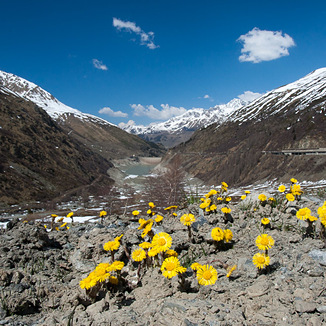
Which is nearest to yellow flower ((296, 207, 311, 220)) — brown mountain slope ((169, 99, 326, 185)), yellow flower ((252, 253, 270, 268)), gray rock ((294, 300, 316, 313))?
yellow flower ((252, 253, 270, 268))

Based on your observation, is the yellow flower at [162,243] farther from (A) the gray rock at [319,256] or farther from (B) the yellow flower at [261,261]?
(A) the gray rock at [319,256]

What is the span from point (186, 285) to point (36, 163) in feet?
261

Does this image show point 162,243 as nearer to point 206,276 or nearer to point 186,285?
point 186,285

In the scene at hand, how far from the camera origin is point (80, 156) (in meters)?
101

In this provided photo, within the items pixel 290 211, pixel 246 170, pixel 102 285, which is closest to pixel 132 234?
pixel 102 285

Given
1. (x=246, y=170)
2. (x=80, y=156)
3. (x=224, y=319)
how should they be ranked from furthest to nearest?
(x=80, y=156) → (x=246, y=170) → (x=224, y=319)

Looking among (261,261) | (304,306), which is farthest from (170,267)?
(304,306)

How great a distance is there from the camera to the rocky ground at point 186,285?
333cm

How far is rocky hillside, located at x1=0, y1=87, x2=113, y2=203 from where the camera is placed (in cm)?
5709

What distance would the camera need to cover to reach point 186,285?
413 cm

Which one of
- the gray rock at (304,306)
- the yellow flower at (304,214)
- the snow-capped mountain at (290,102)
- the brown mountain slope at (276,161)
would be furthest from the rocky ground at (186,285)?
the snow-capped mountain at (290,102)

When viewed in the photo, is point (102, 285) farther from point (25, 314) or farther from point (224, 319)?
point (224, 319)

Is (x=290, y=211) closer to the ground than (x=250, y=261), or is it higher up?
higher up

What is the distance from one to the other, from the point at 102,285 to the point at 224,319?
2.36 m
